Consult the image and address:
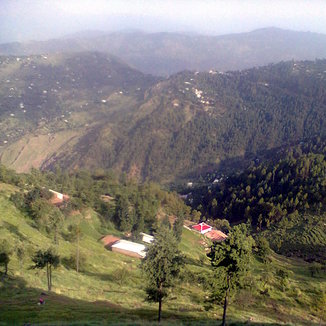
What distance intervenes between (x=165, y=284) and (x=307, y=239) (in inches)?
2515

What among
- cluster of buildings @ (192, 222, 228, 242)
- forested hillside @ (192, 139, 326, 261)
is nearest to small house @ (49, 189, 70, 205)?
cluster of buildings @ (192, 222, 228, 242)

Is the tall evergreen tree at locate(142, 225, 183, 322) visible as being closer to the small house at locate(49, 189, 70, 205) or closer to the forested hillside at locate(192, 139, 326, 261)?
the small house at locate(49, 189, 70, 205)

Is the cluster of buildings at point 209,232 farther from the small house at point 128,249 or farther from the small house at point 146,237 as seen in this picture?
the small house at point 128,249

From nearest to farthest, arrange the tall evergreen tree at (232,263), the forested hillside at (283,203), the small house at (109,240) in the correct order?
the tall evergreen tree at (232,263), the small house at (109,240), the forested hillside at (283,203)

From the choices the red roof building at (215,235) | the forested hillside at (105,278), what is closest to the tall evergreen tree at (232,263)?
the forested hillside at (105,278)

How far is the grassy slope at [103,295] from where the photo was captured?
81.5 feet

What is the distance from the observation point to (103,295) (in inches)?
1314

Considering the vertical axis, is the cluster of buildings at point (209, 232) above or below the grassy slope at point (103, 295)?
below

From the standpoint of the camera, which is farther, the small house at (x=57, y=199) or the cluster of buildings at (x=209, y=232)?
the cluster of buildings at (x=209, y=232)

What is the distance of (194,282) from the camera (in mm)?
43969

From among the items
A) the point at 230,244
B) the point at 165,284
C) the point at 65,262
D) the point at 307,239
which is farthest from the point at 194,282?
the point at 307,239

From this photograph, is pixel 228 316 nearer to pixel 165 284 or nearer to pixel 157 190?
pixel 165 284

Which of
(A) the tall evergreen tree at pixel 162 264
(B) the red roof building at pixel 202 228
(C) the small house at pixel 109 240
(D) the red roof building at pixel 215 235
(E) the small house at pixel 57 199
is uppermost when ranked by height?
(A) the tall evergreen tree at pixel 162 264

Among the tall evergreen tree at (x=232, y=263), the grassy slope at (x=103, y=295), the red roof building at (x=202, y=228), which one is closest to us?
the tall evergreen tree at (x=232, y=263)
